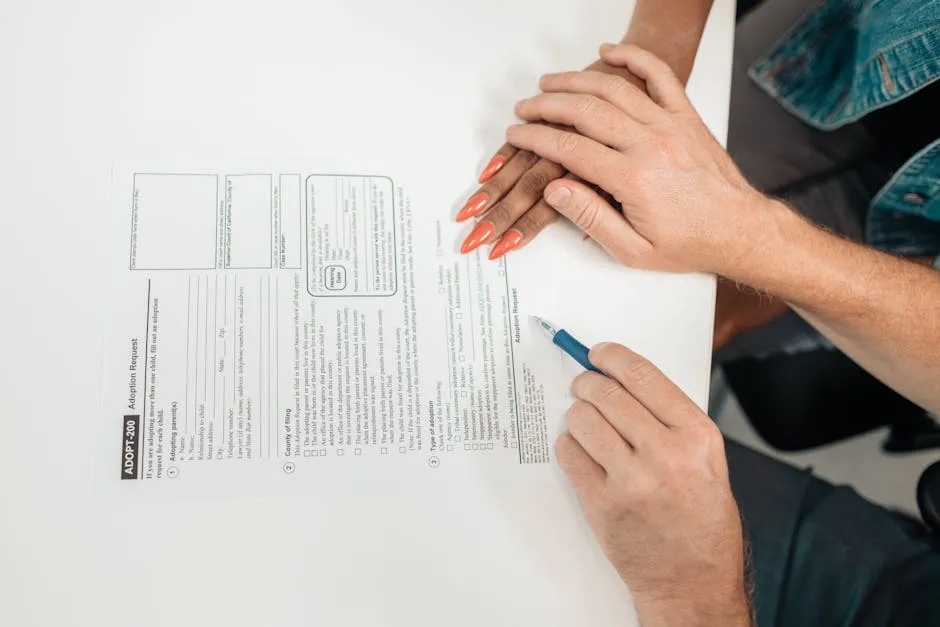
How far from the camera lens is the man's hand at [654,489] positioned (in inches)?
25.3

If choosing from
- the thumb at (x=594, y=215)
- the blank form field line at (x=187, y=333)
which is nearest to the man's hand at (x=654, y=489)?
the thumb at (x=594, y=215)

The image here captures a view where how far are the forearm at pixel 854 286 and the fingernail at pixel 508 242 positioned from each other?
0.23 meters

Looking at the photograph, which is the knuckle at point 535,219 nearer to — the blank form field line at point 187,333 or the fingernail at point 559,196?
the fingernail at point 559,196

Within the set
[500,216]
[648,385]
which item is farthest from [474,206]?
[648,385]

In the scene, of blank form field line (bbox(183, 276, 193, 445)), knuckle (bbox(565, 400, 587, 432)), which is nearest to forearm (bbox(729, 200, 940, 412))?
A: knuckle (bbox(565, 400, 587, 432))

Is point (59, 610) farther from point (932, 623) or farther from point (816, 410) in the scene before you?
point (816, 410)

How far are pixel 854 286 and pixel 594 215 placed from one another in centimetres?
31

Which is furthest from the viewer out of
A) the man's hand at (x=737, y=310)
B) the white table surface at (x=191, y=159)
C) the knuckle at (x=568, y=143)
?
the man's hand at (x=737, y=310)

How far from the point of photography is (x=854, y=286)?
0.76 metres

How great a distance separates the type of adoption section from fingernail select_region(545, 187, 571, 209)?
155mm

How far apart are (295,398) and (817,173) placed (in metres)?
0.82

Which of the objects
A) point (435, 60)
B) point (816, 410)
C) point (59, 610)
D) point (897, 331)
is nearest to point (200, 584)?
point (59, 610)

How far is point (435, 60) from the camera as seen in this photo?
2.47 ft

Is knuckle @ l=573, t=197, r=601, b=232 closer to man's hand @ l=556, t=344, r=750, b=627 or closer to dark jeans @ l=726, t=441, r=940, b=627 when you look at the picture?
man's hand @ l=556, t=344, r=750, b=627
